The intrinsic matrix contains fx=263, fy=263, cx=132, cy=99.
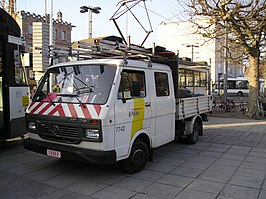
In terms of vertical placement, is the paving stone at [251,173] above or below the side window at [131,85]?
below

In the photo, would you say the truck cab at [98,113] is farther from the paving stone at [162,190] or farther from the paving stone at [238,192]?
the paving stone at [238,192]

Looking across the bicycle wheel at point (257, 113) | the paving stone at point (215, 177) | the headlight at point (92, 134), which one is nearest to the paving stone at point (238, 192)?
the paving stone at point (215, 177)

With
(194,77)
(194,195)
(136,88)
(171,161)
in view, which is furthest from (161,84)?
(194,77)

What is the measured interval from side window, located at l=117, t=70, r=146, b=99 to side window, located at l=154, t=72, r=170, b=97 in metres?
0.57

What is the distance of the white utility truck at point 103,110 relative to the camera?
4.53 m

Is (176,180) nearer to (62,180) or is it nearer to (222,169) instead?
(222,169)

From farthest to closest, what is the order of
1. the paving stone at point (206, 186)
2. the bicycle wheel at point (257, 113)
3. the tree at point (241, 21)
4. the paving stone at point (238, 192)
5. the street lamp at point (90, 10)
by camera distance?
the street lamp at point (90, 10), the bicycle wheel at point (257, 113), the tree at point (241, 21), the paving stone at point (206, 186), the paving stone at point (238, 192)

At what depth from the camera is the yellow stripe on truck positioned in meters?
5.12

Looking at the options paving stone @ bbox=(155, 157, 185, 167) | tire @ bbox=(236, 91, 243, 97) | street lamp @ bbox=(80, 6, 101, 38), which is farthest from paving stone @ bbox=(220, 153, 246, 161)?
tire @ bbox=(236, 91, 243, 97)

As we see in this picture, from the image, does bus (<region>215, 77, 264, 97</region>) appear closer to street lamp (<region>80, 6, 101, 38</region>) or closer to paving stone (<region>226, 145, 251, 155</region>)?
street lamp (<region>80, 6, 101, 38</region>)

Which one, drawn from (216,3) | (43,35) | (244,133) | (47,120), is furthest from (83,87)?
(216,3)

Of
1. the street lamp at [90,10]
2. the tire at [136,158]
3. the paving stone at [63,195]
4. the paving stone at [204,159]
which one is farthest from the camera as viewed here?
the street lamp at [90,10]

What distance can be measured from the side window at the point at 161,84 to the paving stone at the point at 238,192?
7.90ft

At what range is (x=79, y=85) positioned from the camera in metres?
5.00
